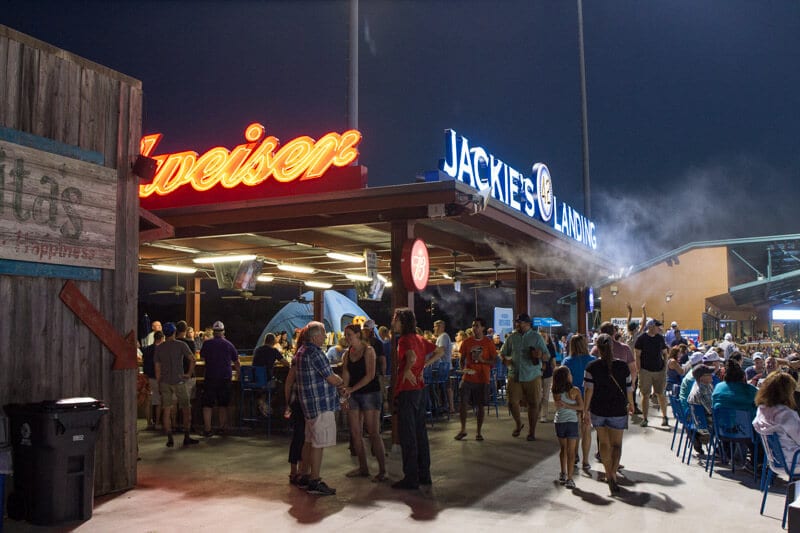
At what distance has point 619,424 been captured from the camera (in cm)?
737

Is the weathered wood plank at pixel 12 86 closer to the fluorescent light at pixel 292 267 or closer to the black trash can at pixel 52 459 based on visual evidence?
the black trash can at pixel 52 459

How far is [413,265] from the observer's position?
1029 centimetres

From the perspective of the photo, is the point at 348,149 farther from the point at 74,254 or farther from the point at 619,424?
the point at 619,424

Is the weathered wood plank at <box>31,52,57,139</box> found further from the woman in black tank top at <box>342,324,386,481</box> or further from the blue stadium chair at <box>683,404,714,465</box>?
the blue stadium chair at <box>683,404,714,465</box>

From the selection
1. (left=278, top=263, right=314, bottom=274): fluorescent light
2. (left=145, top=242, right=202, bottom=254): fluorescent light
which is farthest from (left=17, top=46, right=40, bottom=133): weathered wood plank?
(left=278, top=263, right=314, bottom=274): fluorescent light

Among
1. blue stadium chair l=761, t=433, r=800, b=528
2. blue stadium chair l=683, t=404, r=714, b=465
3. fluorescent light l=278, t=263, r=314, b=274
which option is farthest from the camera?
fluorescent light l=278, t=263, r=314, b=274

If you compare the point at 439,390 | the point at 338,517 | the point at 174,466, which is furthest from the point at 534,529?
the point at 439,390

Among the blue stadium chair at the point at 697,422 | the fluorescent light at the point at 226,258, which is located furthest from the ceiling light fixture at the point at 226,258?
the blue stadium chair at the point at 697,422

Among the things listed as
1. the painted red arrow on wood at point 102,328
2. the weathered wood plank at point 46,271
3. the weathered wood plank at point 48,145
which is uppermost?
the weathered wood plank at point 48,145

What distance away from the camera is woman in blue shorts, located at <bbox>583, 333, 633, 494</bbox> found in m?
7.37

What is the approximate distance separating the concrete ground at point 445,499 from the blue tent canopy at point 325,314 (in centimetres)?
1441

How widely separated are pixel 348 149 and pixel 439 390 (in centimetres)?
554

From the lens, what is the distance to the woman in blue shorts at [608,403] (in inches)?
290

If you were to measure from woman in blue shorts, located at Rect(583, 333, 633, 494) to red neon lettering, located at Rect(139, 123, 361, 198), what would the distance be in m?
5.25
